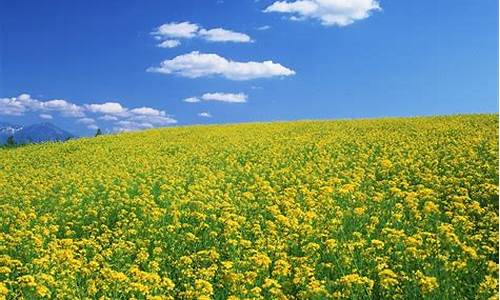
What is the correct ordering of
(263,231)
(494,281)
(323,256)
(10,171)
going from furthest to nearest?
(10,171)
(263,231)
(323,256)
(494,281)

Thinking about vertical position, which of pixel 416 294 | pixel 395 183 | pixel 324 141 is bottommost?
pixel 416 294

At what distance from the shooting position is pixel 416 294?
25.3 ft

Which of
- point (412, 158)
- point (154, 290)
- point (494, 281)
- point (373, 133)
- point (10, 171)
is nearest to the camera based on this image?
point (494, 281)

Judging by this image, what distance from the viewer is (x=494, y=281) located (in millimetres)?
7289

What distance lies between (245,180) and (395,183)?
14.8ft

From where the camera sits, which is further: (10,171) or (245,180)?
(10,171)

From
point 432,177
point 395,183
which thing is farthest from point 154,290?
point 432,177

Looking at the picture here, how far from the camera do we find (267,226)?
10.6m

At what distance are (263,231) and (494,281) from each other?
460 cm

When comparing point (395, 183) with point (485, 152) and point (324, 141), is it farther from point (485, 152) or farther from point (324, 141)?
point (324, 141)

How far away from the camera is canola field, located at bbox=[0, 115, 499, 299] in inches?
319

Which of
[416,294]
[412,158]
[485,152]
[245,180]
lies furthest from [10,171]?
[416,294]

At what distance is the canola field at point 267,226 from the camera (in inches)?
319

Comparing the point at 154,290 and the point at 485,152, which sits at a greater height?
the point at 485,152
